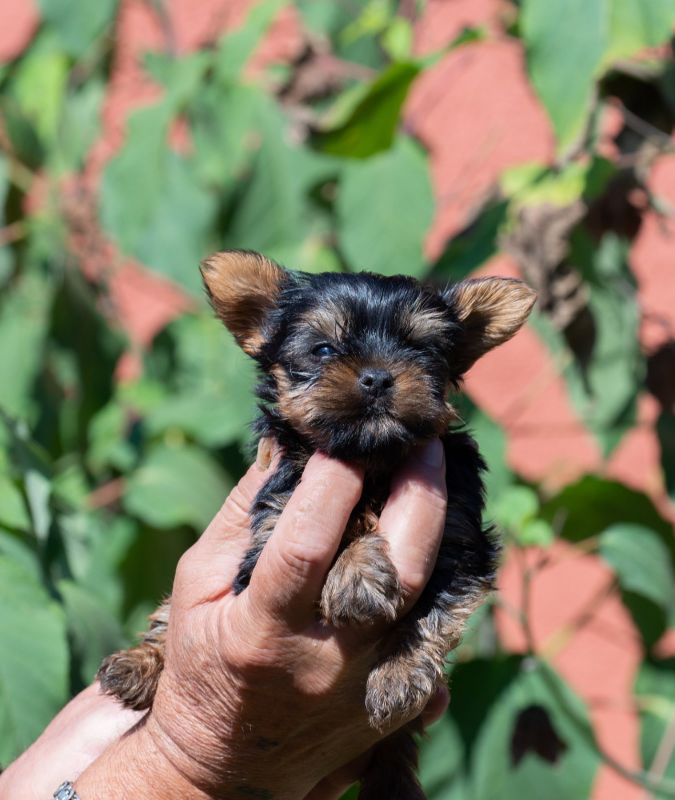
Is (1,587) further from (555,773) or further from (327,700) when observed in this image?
(555,773)

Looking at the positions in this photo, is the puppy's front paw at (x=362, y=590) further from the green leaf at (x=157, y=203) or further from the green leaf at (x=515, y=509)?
the green leaf at (x=157, y=203)

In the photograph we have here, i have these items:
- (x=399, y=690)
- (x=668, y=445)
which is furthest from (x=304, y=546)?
(x=668, y=445)

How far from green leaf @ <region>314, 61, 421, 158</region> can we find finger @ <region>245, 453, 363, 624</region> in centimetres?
193

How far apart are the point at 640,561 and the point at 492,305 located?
1670mm

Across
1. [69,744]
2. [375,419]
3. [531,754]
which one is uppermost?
[375,419]

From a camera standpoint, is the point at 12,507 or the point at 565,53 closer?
the point at 12,507

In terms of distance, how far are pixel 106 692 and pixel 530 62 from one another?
2.30m

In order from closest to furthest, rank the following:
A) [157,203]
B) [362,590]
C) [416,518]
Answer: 1. [362,590]
2. [416,518]
3. [157,203]

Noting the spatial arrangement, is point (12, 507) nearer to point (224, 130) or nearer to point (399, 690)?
point (399, 690)

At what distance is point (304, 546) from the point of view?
2.54 metres

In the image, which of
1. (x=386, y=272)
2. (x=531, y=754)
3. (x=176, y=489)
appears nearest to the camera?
(x=531, y=754)

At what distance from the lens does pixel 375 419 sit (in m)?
2.65

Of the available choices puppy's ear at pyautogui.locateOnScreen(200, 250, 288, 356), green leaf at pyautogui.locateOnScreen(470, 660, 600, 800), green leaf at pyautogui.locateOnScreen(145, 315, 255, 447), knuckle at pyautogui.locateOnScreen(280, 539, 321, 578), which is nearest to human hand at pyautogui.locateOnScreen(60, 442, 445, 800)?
knuckle at pyautogui.locateOnScreen(280, 539, 321, 578)

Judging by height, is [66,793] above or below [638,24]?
below
